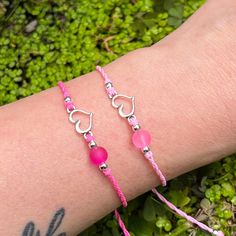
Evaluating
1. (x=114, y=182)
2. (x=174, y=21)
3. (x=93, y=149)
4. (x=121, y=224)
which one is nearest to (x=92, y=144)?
(x=93, y=149)

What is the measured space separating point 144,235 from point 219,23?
0.73m

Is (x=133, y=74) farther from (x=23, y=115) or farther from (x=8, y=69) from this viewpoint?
(x=8, y=69)

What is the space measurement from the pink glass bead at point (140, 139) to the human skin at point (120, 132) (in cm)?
4

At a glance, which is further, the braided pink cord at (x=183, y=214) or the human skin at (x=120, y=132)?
the braided pink cord at (x=183, y=214)

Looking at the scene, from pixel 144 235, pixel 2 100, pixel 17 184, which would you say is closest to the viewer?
pixel 17 184

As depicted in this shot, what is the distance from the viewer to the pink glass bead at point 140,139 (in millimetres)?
1449

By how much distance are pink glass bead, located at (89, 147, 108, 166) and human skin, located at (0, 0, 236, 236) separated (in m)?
0.04

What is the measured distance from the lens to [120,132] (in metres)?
1.49

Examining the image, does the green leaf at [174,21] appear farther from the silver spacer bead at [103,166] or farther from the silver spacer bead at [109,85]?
the silver spacer bead at [103,166]

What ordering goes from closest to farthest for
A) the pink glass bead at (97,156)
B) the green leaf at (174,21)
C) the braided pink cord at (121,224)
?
the pink glass bead at (97,156)
the braided pink cord at (121,224)
the green leaf at (174,21)

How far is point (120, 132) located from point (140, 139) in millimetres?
69

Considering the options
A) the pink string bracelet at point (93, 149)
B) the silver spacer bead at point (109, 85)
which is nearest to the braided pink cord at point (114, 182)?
the pink string bracelet at point (93, 149)

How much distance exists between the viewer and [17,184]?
1424mm

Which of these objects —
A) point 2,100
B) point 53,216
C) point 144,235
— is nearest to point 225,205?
point 144,235
